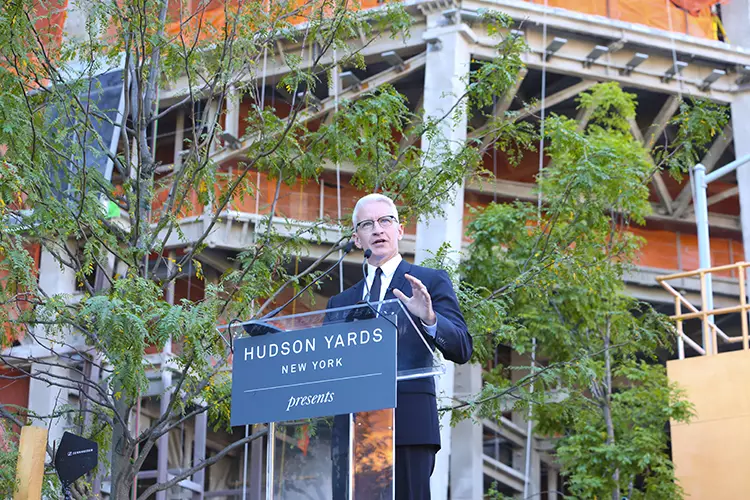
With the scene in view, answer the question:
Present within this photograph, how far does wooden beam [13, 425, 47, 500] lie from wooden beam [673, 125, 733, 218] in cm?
2192

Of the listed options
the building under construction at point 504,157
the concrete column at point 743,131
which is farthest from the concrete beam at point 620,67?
the concrete column at point 743,131

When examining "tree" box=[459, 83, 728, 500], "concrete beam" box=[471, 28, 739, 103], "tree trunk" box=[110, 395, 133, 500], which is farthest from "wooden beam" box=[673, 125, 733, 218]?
"tree trunk" box=[110, 395, 133, 500]

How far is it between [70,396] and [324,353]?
637 inches

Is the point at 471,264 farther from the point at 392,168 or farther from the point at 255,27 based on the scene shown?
the point at 255,27

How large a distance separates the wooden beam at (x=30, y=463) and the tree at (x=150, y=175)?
61 cm

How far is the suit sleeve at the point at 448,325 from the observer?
489 cm

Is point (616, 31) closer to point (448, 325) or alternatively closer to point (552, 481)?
point (552, 481)

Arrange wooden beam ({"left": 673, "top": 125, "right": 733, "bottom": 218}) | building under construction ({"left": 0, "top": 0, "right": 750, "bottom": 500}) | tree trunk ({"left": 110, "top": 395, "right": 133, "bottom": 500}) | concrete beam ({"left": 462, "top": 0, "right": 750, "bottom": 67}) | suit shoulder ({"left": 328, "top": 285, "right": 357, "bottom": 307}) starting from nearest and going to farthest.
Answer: suit shoulder ({"left": 328, "top": 285, "right": 357, "bottom": 307})
tree trunk ({"left": 110, "top": 395, "right": 133, "bottom": 500})
building under construction ({"left": 0, "top": 0, "right": 750, "bottom": 500})
concrete beam ({"left": 462, "top": 0, "right": 750, "bottom": 67})
wooden beam ({"left": 673, "top": 125, "right": 733, "bottom": 218})

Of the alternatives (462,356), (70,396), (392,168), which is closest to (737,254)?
(70,396)

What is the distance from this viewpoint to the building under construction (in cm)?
2205

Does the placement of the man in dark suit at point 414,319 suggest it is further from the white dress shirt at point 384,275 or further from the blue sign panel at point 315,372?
the blue sign panel at point 315,372

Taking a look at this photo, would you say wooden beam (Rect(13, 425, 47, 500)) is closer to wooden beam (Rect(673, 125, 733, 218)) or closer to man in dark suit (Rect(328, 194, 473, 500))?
man in dark suit (Rect(328, 194, 473, 500))

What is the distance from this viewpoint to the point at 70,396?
2005 cm

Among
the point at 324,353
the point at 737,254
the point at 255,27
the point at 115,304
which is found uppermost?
the point at 737,254
